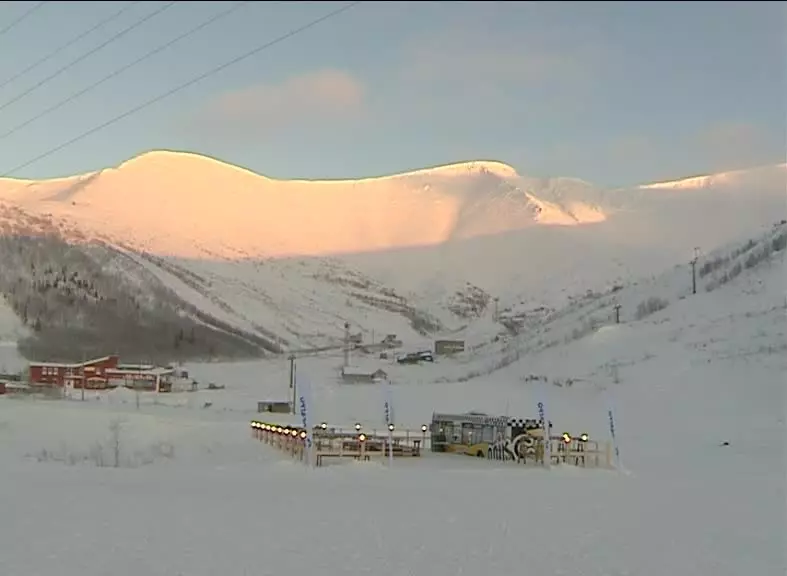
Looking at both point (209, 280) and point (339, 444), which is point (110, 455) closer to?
point (339, 444)

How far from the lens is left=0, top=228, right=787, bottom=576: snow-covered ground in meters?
10.8

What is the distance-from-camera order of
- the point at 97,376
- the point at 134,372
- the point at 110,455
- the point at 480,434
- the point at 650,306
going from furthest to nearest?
the point at 650,306 → the point at 134,372 → the point at 97,376 → the point at 480,434 → the point at 110,455

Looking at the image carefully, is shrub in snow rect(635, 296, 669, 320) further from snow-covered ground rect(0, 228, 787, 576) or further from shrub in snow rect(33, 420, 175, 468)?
shrub in snow rect(33, 420, 175, 468)

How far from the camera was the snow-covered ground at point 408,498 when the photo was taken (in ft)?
35.4

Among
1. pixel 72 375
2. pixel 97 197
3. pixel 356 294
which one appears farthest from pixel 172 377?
pixel 97 197

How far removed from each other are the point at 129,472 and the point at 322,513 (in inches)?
275

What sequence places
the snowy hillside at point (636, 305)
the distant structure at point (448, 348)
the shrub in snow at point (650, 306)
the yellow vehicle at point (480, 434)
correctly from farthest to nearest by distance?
the distant structure at point (448, 348), the shrub in snow at point (650, 306), the snowy hillside at point (636, 305), the yellow vehicle at point (480, 434)

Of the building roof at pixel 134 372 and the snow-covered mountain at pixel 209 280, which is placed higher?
the snow-covered mountain at pixel 209 280

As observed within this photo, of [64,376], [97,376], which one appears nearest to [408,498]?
[64,376]

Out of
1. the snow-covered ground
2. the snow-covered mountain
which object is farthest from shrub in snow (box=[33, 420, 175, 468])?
the snow-covered mountain

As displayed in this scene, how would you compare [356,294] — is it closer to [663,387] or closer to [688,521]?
[663,387]

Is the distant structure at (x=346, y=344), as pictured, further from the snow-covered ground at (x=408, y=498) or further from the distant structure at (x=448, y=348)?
the snow-covered ground at (x=408, y=498)

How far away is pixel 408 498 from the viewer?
1689 centimetres

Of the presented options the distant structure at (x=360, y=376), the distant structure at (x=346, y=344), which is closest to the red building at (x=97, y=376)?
the distant structure at (x=360, y=376)
